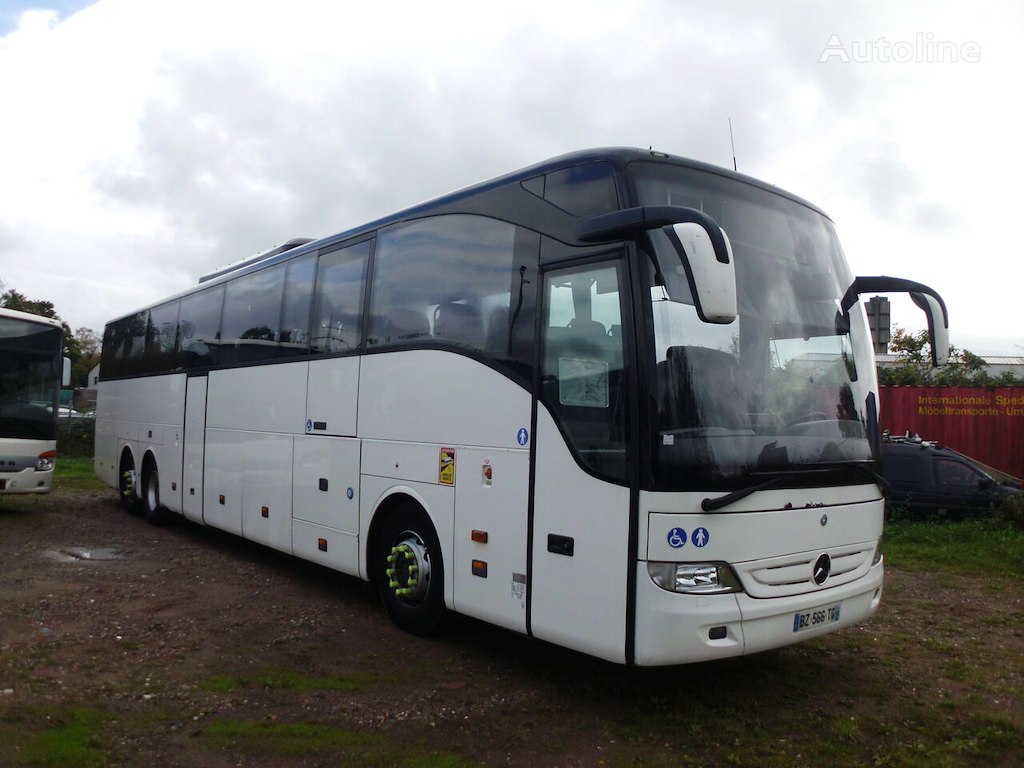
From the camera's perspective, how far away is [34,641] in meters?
6.68

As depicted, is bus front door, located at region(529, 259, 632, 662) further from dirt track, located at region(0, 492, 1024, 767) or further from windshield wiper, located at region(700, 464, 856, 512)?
dirt track, located at region(0, 492, 1024, 767)

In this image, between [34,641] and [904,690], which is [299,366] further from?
[904,690]

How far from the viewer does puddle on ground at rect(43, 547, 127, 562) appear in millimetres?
10419

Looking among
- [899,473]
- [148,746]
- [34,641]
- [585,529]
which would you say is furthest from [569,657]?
[899,473]

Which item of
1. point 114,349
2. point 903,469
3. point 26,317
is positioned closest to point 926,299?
point 903,469

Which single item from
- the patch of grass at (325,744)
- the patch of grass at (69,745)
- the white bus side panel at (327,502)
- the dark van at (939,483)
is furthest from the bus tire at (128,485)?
the dark van at (939,483)

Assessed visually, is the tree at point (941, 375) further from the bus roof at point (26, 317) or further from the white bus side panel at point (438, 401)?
the bus roof at point (26, 317)

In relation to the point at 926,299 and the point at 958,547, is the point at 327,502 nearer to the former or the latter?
the point at 926,299

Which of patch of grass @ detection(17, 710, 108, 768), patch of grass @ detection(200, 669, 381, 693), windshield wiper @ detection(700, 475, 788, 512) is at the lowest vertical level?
patch of grass @ detection(200, 669, 381, 693)

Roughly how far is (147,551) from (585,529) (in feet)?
26.0

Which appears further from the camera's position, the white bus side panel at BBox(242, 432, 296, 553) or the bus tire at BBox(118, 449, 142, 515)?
the bus tire at BBox(118, 449, 142, 515)

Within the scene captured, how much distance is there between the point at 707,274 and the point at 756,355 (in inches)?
45.4

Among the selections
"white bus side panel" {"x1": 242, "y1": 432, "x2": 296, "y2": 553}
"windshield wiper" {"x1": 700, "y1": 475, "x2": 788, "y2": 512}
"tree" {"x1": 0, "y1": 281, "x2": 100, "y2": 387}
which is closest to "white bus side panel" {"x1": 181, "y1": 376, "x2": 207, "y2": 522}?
"white bus side panel" {"x1": 242, "y1": 432, "x2": 296, "y2": 553}

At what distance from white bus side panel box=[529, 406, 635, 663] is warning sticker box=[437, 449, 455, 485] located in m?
1.07
